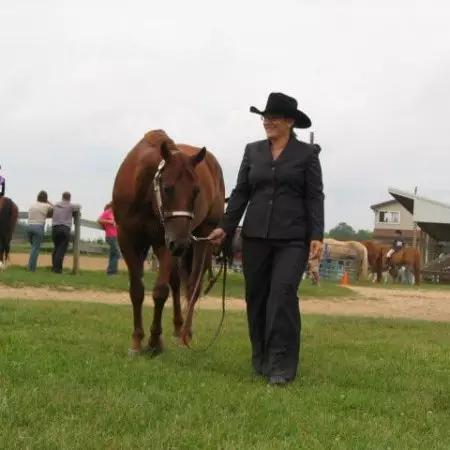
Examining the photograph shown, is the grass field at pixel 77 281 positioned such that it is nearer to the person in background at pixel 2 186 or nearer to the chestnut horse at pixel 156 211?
the person in background at pixel 2 186

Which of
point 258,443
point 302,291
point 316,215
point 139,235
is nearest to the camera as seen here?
point 258,443

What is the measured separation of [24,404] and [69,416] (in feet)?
0.99

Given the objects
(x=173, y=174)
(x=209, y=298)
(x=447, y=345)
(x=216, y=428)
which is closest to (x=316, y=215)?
(x=173, y=174)

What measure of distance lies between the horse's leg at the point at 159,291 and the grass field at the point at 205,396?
0.17m

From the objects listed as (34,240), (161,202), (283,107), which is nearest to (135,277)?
(161,202)

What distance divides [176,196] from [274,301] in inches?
44.1

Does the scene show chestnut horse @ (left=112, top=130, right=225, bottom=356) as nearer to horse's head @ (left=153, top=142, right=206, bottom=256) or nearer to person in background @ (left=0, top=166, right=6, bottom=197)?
horse's head @ (left=153, top=142, right=206, bottom=256)

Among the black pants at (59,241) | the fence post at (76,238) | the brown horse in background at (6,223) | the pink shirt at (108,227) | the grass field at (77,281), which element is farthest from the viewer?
the pink shirt at (108,227)

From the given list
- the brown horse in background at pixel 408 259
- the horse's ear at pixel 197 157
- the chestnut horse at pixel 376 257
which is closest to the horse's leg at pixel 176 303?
the horse's ear at pixel 197 157

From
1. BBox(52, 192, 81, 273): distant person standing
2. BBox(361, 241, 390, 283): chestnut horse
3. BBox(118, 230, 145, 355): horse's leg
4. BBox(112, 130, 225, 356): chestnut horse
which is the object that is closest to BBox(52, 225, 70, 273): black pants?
BBox(52, 192, 81, 273): distant person standing

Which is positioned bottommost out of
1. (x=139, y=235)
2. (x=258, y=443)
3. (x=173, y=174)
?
(x=258, y=443)

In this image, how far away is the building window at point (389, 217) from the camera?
278 ft

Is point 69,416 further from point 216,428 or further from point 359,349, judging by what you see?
point 359,349

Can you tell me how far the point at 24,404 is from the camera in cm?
407
